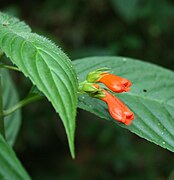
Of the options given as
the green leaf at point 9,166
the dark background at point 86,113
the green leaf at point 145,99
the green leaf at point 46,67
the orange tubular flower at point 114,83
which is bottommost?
the dark background at point 86,113

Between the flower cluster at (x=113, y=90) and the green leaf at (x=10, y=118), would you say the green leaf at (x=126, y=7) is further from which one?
the flower cluster at (x=113, y=90)

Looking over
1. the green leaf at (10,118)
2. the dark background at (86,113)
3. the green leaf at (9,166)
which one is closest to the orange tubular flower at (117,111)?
the green leaf at (9,166)

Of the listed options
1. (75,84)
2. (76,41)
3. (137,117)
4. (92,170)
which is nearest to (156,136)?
(137,117)

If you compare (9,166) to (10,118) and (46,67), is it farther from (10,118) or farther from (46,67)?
(10,118)

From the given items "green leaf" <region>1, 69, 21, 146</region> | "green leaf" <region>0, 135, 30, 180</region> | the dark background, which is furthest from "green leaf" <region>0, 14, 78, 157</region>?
the dark background

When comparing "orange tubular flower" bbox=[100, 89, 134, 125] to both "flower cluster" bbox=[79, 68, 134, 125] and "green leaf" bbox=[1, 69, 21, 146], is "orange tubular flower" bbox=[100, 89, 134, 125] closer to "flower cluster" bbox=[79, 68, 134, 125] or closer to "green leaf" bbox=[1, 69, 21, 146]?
"flower cluster" bbox=[79, 68, 134, 125]

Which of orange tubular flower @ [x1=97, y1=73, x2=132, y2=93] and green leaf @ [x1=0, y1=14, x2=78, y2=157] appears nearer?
green leaf @ [x1=0, y1=14, x2=78, y2=157]
